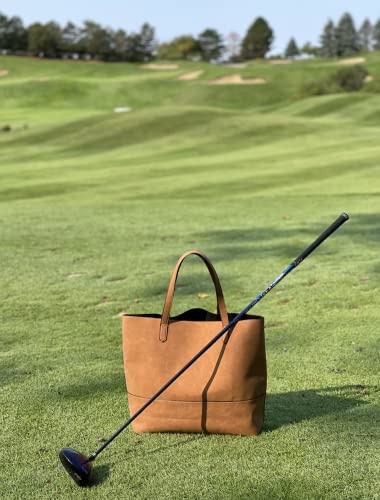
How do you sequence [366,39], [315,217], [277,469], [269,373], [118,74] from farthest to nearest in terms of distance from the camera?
1. [366,39]
2. [118,74]
3. [315,217]
4. [269,373]
5. [277,469]

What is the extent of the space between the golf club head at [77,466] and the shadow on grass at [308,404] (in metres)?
1.04

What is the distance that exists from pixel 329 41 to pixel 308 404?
139m

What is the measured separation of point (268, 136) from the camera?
3009 centimetres

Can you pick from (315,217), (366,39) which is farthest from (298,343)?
(366,39)

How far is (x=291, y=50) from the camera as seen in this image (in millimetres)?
161375

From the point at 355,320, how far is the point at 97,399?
2492mm

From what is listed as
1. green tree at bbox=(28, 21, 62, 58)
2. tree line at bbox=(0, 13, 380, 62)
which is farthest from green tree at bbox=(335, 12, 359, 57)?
green tree at bbox=(28, 21, 62, 58)

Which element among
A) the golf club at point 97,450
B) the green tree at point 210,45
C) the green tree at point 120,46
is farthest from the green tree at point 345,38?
the golf club at point 97,450

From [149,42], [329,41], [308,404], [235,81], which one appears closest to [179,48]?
[149,42]

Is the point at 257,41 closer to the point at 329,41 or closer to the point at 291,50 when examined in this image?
the point at 329,41

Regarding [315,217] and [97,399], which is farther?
[315,217]

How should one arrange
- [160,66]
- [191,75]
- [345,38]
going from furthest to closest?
[345,38]
[160,66]
[191,75]

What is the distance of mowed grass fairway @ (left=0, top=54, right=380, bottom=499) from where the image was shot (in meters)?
3.54

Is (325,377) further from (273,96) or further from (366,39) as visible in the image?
(366,39)
